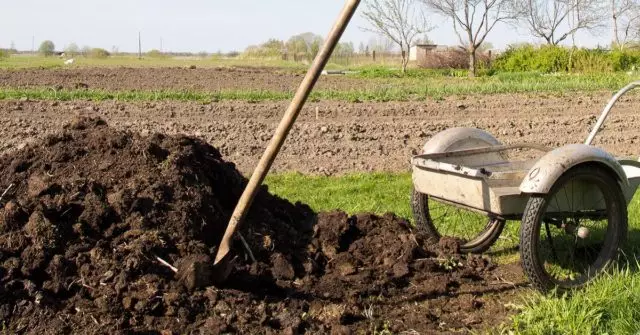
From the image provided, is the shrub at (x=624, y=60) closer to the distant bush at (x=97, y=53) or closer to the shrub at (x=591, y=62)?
the shrub at (x=591, y=62)

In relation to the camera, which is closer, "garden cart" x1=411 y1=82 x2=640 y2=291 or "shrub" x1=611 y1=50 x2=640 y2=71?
"garden cart" x1=411 y1=82 x2=640 y2=291

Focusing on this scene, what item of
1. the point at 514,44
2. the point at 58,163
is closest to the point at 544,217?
the point at 58,163

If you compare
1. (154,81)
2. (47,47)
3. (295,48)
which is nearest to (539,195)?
(154,81)

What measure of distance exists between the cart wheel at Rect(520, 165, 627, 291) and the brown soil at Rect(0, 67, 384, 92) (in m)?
16.3

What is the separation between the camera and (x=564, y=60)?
36094mm

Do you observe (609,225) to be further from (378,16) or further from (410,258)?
(378,16)

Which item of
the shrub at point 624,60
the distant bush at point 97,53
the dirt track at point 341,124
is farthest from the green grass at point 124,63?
the dirt track at point 341,124

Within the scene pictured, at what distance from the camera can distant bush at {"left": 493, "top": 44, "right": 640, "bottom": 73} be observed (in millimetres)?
34500

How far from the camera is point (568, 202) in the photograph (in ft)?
15.5

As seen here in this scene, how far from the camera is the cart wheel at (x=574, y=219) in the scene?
14.6 feet

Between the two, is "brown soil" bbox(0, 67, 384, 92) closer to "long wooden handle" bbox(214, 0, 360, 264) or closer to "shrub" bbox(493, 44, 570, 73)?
"shrub" bbox(493, 44, 570, 73)

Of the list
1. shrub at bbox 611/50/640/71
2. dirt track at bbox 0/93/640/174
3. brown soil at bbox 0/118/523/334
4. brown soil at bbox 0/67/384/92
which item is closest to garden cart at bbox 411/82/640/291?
brown soil at bbox 0/118/523/334

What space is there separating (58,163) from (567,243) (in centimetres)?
368

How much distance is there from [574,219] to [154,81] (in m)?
19.2
